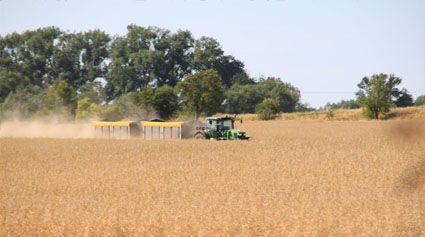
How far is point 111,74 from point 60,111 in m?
32.9

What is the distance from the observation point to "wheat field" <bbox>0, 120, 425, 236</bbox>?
8242 millimetres

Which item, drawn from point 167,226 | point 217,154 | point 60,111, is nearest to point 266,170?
point 217,154

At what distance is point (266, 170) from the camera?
18.8m

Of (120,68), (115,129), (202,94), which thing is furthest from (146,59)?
(115,129)

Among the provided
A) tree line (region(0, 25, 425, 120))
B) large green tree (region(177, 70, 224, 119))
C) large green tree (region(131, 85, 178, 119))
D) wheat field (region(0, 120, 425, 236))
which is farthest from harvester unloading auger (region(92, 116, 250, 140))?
tree line (region(0, 25, 425, 120))

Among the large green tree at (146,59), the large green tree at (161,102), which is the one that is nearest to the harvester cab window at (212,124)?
the large green tree at (161,102)

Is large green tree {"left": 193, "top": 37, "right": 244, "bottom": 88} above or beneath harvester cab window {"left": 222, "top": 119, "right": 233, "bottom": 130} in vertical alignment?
above

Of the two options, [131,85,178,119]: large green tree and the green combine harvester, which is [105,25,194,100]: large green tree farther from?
the green combine harvester

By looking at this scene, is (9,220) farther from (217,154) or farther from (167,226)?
(217,154)

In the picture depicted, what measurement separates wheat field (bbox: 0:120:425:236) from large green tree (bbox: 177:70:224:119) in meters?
40.8

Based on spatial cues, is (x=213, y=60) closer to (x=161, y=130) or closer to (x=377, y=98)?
(x=377, y=98)

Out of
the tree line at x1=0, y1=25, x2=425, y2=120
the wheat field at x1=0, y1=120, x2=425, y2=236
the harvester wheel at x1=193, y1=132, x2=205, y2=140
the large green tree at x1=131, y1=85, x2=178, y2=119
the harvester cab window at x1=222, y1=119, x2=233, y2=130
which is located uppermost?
the tree line at x1=0, y1=25, x2=425, y2=120

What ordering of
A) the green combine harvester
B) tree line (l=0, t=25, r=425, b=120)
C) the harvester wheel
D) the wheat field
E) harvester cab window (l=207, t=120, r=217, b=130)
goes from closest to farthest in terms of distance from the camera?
the wheat field < the green combine harvester < harvester cab window (l=207, t=120, r=217, b=130) < the harvester wheel < tree line (l=0, t=25, r=425, b=120)

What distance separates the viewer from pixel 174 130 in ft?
120
